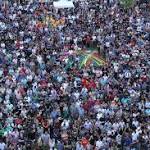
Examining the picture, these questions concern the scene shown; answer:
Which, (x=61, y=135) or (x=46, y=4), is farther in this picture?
(x=46, y=4)

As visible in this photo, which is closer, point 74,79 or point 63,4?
point 74,79

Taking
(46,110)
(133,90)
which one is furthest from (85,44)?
(46,110)

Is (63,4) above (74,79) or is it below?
above

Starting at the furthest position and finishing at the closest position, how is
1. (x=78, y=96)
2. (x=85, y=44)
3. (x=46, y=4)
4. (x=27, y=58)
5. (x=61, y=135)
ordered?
(x=46, y=4), (x=85, y=44), (x=27, y=58), (x=78, y=96), (x=61, y=135)

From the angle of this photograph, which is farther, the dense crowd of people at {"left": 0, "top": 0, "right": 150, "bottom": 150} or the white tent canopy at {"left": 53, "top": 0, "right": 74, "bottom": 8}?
the white tent canopy at {"left": 53, "top": 0, "right": 74, "bottom": 8}

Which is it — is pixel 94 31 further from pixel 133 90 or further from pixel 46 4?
pixel 133 90

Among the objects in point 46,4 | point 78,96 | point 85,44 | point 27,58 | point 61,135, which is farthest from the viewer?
point 46,4

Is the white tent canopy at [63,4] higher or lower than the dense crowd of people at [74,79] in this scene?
higher

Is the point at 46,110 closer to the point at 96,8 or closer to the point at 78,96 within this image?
the point at 78,96
